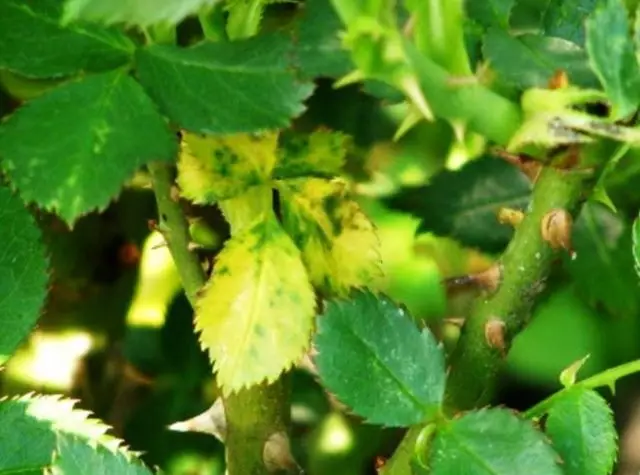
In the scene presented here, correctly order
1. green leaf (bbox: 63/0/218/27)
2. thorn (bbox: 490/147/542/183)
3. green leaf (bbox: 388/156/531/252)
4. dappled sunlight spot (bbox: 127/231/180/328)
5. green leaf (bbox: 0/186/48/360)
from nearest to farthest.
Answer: green leaf (bbox: 63/0/218/27) < thorn (bbox: 490/147/542/183) < green leaf (bbox: 0/186/48/360) < green leaf (bbox: 388/156/531/252) < dappled sunlight spot (bbox: 127/231/180/328)

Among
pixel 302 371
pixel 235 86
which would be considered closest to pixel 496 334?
pixel 235 86

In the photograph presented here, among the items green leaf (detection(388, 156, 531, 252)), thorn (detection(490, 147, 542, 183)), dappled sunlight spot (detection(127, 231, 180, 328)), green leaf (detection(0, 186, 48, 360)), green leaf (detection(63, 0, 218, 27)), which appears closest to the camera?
green leaf (detection(63, 0, 218, 27))

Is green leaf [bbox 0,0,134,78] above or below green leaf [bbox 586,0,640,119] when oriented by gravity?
below

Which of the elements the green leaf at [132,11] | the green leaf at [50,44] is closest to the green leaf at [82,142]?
the green leaf at [50,44]

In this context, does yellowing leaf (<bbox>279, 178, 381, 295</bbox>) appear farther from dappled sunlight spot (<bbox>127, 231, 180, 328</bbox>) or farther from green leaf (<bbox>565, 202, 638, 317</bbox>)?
dappled sunlight spot (<bbox>127, 231, 180, 328</bbox>)

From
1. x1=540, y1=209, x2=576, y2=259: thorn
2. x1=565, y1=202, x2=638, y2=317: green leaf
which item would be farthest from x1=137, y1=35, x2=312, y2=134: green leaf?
x1=565, y1=202, x2=638, y2=317: green leaf

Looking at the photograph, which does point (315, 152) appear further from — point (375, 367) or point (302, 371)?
point (302, 371)
